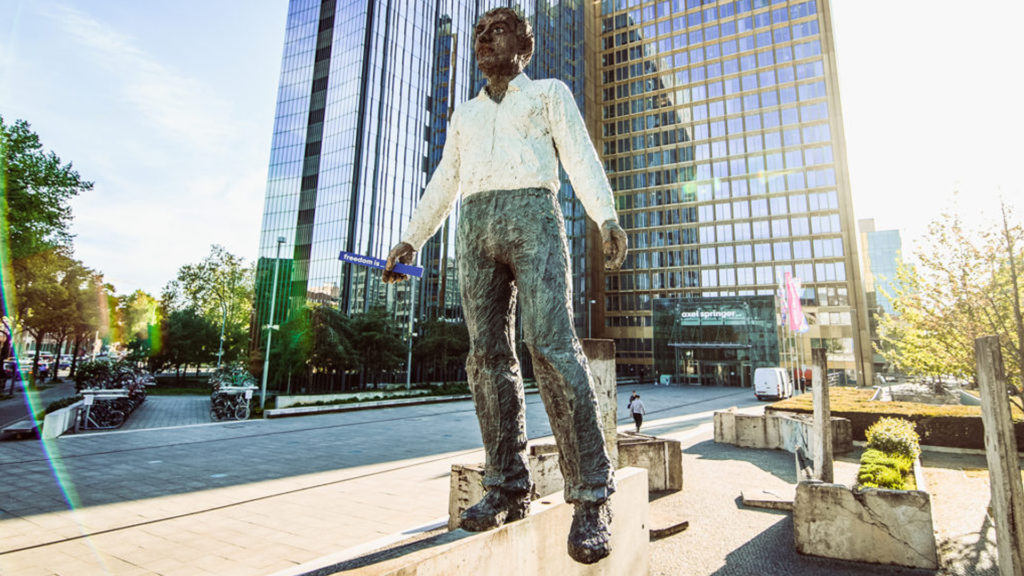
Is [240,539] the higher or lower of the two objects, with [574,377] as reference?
lower

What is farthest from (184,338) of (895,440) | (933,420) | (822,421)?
(933,420)

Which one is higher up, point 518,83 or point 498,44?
point 498,44

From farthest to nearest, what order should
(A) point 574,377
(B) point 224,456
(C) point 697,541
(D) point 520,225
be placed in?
(B) point 224,456 → (C) point 697,541 → (D) point 520,225 → (A) point 574,377


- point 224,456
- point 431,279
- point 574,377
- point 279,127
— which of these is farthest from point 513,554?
point 279,127

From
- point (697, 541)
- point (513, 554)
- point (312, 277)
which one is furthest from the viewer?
point (312, 277)

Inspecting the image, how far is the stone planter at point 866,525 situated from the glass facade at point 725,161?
41.1 m

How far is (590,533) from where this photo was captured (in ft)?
7.14

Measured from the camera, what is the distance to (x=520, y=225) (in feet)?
8.19

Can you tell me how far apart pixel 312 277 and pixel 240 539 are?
4199 cm

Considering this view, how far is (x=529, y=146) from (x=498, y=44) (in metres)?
0.65

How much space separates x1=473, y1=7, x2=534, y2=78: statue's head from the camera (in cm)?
278

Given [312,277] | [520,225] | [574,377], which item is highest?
[312,277]

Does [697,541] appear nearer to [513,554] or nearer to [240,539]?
[513,554]

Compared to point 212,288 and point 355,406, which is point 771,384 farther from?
point 212,288
